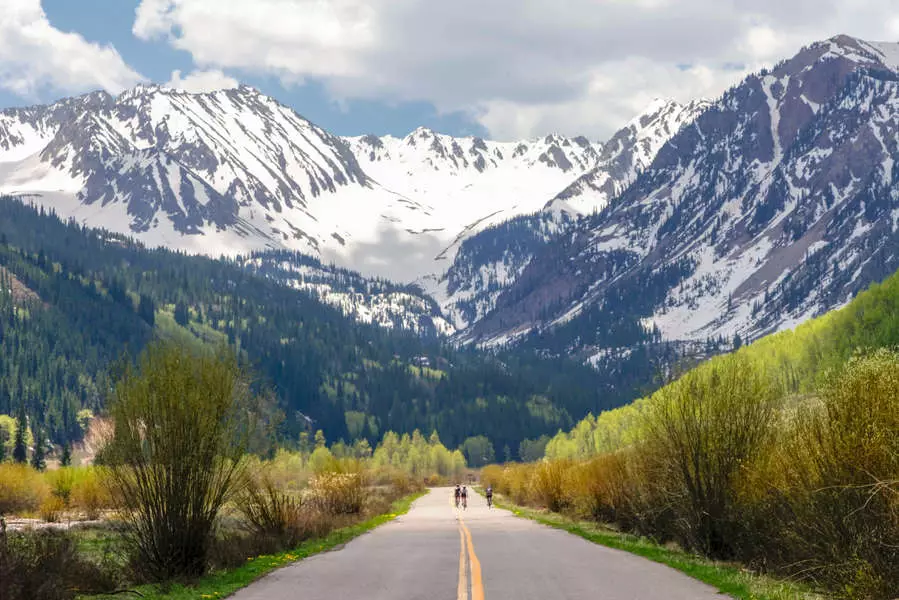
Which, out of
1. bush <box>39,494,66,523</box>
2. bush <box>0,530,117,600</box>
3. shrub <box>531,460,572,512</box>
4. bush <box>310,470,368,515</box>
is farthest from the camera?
bush <box>39,494,66,523</box>

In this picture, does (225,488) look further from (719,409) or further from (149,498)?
(719,409)

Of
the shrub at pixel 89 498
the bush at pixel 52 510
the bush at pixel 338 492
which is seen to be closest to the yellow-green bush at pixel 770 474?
the bush at pixel 338 492

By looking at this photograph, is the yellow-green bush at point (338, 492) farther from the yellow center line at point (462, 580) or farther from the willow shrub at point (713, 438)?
the willow shrub at point (713, 438)

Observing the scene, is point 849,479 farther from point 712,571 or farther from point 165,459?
point 165,459

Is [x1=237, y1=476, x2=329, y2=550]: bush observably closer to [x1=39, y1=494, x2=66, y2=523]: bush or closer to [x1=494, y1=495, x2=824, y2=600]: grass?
[x1=494, y1=495, x2=824, y2=600]: grass

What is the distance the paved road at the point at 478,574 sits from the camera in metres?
19.5

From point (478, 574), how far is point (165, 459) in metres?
7.95

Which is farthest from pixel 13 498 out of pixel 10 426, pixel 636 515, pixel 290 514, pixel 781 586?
pixel 10 426

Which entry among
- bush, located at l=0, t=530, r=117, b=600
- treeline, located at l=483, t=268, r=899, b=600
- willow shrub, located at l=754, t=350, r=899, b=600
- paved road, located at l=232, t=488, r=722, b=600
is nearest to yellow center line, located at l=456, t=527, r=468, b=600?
paved road, located at l=232, t=488, r=722, b=600

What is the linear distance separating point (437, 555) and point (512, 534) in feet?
37.8

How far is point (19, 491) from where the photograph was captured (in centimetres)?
7650

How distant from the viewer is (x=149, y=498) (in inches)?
914

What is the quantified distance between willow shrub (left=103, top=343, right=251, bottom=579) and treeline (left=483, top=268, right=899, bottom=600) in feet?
44.7

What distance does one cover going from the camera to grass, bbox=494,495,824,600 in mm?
18922
